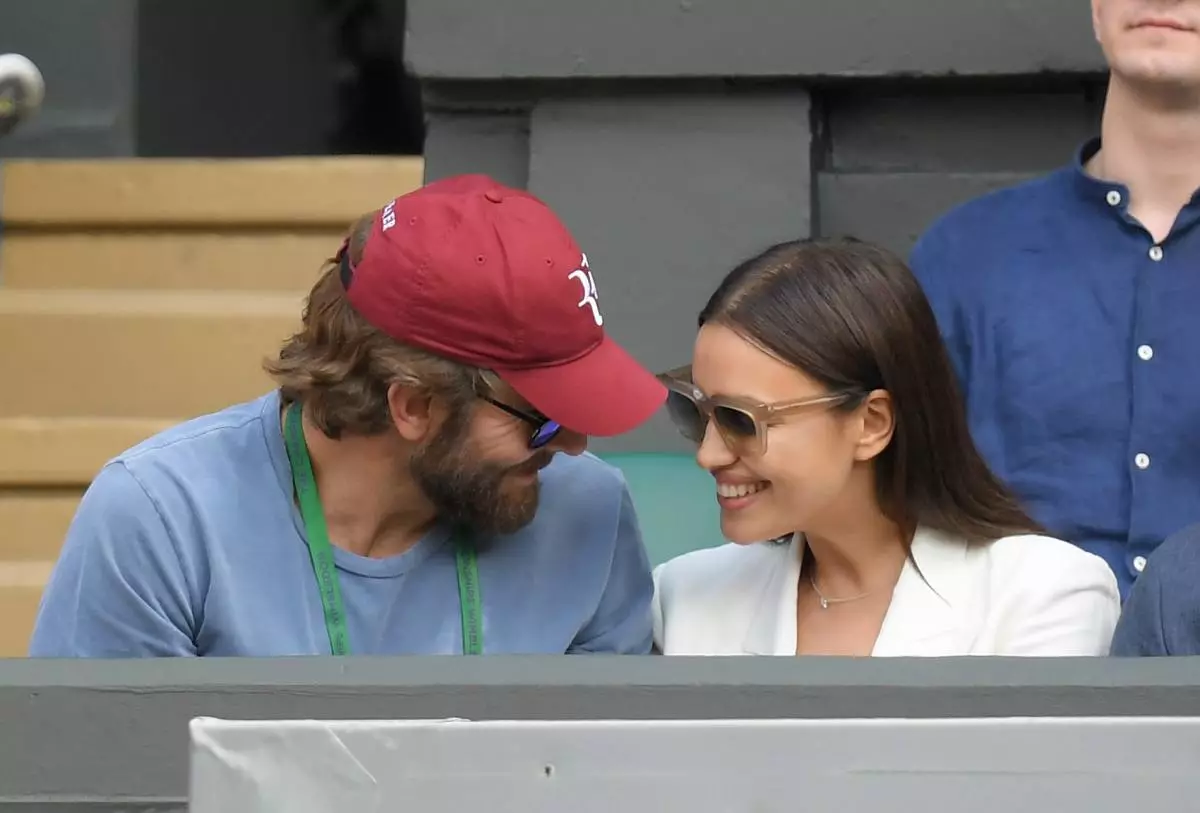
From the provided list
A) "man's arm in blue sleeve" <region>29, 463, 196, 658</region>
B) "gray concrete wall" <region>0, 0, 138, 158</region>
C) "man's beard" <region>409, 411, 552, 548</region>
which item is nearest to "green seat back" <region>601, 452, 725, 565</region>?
"man's beard" <region>409, 411, 552, 548</region>

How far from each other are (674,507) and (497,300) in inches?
36.2

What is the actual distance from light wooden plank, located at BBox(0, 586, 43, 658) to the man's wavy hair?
57.8 inches

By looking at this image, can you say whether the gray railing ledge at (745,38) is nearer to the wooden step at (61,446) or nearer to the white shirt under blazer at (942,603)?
the wooden step at (61,446)

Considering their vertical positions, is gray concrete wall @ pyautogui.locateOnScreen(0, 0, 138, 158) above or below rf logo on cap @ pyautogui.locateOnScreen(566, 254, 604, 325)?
above

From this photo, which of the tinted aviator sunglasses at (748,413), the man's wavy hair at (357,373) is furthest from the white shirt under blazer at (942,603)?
the man's wavy hair at (357,373)

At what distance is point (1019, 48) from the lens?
10.3ft

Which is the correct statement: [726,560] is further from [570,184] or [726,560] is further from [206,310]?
[206,310]

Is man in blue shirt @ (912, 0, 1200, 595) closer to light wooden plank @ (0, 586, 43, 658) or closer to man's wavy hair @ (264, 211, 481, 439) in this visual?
man's wavy hair @ (264, 211, 481, 439)

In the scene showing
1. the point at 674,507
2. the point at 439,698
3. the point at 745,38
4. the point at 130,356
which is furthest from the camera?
the point at 130,356

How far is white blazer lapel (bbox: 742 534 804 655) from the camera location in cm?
216

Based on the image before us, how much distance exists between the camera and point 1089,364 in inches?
96.7

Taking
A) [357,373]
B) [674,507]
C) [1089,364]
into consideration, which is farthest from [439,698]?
[1089,364]

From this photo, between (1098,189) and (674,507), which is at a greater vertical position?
(1098,189)

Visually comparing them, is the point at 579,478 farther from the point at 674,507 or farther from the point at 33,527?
the point at 33,527
